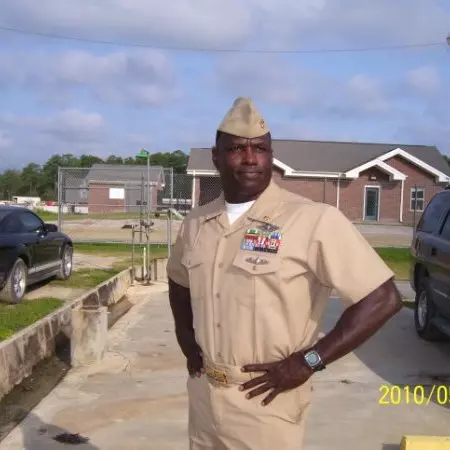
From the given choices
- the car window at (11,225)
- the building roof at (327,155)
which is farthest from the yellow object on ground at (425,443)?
the building roof at (327,155)

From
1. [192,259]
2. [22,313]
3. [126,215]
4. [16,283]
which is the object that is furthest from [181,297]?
[126,215]

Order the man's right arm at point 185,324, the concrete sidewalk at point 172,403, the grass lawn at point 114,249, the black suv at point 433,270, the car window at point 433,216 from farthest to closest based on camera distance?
the grass lawn at point 114,249, the car window at point 433,216, the black suv at point 433,270, the concrete sidewalk at point 172,403, the man's right arm at point 185,324

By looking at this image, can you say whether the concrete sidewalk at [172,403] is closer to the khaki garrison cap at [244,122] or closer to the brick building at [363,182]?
the khaki garrison cap at [244,122]

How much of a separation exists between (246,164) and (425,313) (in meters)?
5.87

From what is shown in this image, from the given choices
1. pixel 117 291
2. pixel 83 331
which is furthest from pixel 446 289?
pixel 117 291

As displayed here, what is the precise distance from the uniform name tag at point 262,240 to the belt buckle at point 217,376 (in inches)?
17.4

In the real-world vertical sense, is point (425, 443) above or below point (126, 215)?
above

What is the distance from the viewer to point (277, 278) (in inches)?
81.2

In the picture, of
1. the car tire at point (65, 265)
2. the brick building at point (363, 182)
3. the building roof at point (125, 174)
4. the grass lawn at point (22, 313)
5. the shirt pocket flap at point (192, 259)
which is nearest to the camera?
the shirt pocket flap at point (192, 259)

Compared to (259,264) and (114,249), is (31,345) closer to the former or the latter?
(259,264)

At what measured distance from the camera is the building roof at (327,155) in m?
35.8

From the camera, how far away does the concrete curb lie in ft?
18.2

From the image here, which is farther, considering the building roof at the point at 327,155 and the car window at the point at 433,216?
the building roof at the point at 327,155

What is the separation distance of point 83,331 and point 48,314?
63.4 inches
